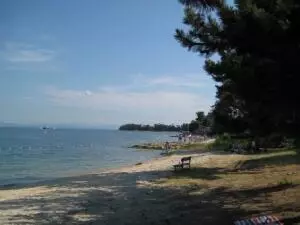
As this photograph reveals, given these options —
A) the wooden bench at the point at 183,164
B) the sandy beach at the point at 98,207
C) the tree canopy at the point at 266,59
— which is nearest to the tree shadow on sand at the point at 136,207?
the sandy beach at the point at 98,207

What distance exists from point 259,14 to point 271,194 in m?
6.93

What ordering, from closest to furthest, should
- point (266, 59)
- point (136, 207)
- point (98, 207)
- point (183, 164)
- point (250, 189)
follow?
point (266, 59)
point (136, 207)
point (98, 207)
point (250, 189)
point (183, 164)

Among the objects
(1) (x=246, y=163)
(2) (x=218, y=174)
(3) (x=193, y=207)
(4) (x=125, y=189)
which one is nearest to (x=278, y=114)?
(3) (x=193, y=207)

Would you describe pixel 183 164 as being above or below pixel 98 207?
above

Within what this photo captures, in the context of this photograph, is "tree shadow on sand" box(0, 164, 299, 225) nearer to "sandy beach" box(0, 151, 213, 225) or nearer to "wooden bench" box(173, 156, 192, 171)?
"sandy beach" box(0, 151, 213, 225)

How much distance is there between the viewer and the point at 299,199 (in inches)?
499

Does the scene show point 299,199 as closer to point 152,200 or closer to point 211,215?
point 211,215

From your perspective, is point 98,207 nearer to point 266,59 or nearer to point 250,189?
point 250,189

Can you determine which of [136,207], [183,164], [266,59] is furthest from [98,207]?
[183,164]

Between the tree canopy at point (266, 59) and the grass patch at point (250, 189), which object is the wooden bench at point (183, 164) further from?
the tree canopy at point (266, 59)

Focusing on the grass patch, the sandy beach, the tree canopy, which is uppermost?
the tree canopy

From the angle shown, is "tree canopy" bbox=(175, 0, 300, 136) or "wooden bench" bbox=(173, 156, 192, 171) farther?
"wooden bench" bbox=(173, 156, 192, 171)

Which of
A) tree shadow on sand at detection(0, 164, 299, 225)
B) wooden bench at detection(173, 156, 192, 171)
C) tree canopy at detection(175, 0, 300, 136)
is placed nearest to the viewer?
tree canopy at detection(175, 0, 300, 136)

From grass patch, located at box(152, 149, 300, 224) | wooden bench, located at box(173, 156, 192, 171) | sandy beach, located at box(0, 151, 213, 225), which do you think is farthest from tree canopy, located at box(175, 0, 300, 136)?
wooden bench, located at box(173, 156, 192, 171)
